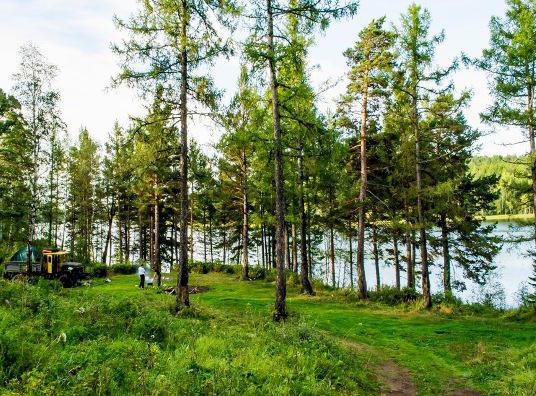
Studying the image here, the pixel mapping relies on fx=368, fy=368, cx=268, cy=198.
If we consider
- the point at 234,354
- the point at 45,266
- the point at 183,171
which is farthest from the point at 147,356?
the point at 45,266

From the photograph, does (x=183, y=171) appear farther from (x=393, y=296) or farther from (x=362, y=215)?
(x=393, y=296)

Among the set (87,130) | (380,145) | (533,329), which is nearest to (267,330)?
(533,329)

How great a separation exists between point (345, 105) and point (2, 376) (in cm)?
2030

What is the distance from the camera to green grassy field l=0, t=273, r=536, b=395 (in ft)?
17.2

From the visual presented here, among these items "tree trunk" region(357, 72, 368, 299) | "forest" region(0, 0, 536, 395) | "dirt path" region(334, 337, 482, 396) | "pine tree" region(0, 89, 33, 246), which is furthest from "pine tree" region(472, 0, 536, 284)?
"pine tree" region(0, 89, 33, 246)

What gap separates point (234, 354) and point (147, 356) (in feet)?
5.72

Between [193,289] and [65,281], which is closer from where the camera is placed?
[193,289]

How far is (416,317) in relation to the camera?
16.7m

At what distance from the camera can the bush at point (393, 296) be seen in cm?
2059

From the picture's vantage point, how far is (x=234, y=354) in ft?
23.9

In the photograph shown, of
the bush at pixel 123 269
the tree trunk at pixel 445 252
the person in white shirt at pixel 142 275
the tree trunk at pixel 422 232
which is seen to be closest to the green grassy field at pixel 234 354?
the tree trunk at pixel 422 232

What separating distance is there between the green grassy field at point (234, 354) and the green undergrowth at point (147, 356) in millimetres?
22

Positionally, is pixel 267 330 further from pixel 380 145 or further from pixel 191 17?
pixel 380 145

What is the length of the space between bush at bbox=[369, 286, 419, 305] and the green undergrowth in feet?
37.6
